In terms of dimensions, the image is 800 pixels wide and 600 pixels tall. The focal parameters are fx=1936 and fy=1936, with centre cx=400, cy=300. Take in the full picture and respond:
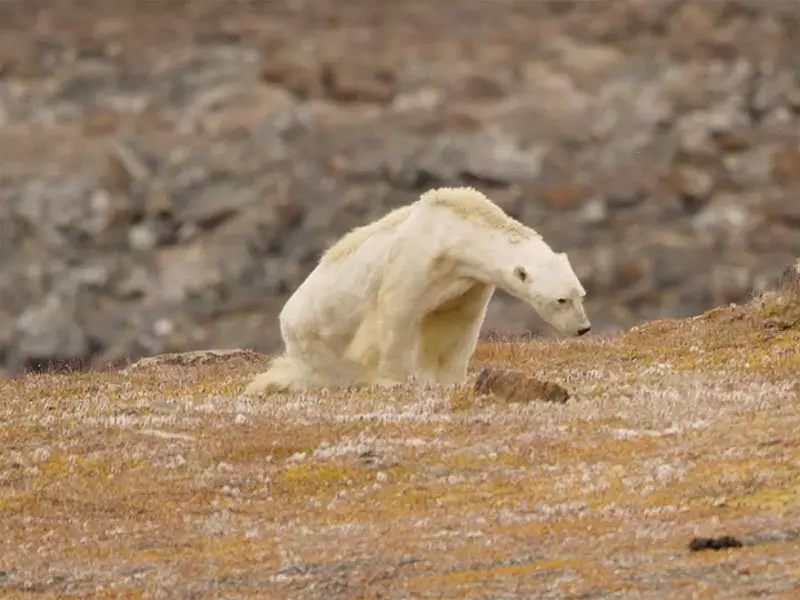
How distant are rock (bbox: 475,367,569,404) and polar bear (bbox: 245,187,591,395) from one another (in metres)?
2.34

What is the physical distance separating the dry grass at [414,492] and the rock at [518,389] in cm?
24

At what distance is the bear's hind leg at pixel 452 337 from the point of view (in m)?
24.4

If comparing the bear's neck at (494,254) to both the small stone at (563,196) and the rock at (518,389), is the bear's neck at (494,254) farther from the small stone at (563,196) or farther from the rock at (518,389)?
the small stone at (563,196)

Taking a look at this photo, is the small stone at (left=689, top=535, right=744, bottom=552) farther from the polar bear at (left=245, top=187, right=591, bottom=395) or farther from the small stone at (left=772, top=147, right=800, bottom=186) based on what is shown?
the small stone at (left=772, top=147, right=800, bottom=186)

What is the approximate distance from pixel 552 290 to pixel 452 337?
172 cm

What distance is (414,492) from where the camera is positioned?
17094mm

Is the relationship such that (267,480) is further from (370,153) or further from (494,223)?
(370,153)

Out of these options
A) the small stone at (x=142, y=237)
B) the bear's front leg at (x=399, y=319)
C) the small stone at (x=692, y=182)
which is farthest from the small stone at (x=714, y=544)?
the small stone at (x=692, y=182)

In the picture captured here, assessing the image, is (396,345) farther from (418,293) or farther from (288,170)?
(288,170)

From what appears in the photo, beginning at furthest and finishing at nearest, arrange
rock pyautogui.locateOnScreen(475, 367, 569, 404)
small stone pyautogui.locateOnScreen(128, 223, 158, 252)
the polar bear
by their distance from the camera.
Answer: small stone pyautogui.locateOnScreen(128, 223, 158, 252)
the polar bear
rock pyautogui.locateOnScreen(475, 367, 569, 404)

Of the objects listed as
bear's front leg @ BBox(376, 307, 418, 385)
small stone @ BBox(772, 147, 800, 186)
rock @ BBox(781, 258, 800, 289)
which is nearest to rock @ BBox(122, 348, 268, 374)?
rock @ BBox(781, 258, 800, 289)

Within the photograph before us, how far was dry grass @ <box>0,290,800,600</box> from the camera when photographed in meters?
14.1

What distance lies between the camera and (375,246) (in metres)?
24.3

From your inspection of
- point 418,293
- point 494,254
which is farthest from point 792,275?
point 418,293
